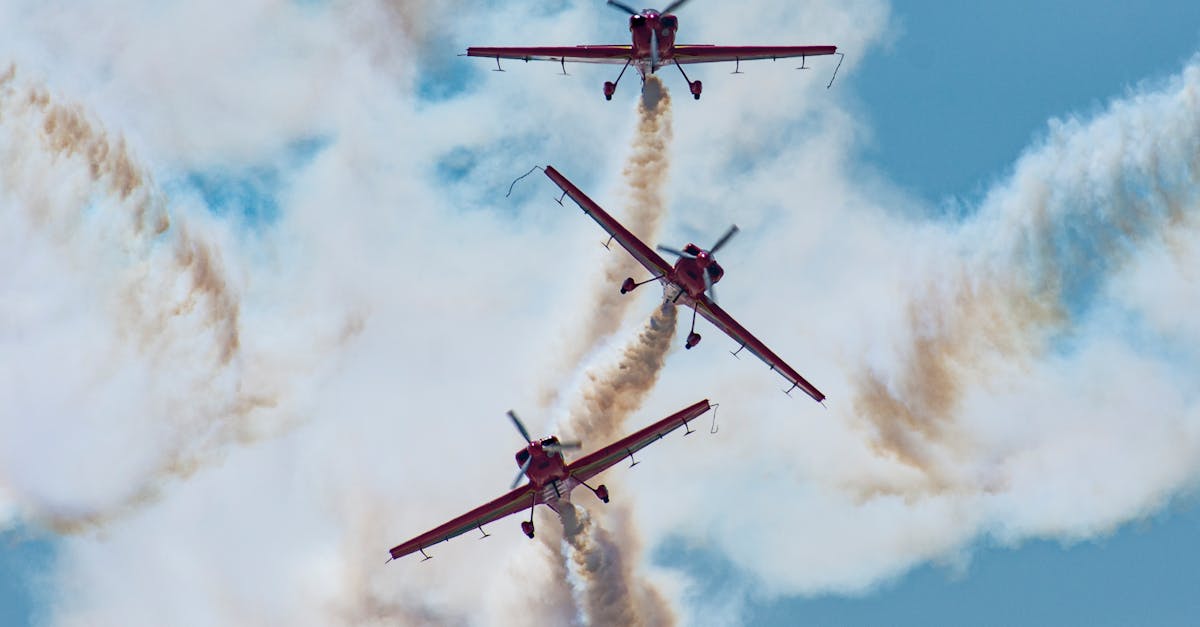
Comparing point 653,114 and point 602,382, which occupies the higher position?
point 653,114

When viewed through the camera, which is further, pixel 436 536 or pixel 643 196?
pixel 643 196

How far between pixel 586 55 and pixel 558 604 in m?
21.9

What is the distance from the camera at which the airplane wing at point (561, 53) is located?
216ft

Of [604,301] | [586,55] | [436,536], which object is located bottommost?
[436,536]

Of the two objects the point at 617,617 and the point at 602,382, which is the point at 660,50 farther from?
the point at 617,617

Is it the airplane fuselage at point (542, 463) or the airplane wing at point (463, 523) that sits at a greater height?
the airplane wing at point (463, 523)

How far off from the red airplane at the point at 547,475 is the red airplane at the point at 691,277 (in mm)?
3824

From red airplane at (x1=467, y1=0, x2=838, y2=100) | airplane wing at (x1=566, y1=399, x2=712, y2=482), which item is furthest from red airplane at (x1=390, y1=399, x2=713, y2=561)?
red airplane at (x1=467, y1=0, x2=838, y2=100)

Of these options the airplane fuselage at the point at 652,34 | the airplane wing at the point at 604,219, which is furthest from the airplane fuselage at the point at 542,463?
the airplane fuselage at the point at 652,34

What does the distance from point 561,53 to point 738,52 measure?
7.33 meters

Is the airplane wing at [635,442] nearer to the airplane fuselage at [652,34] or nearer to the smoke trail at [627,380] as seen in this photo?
the smoke trail at [627,380]

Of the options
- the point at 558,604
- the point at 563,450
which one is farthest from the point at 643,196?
the point at 558,604

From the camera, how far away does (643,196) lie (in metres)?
67.6

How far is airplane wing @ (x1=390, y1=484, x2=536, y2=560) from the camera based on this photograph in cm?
6262
